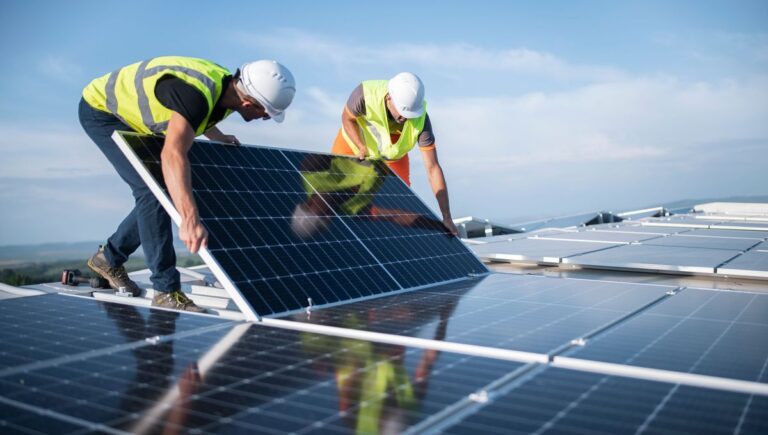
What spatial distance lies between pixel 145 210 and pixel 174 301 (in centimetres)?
71

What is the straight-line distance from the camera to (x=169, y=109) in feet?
16.7

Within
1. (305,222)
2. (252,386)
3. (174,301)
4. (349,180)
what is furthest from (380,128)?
(252,386)

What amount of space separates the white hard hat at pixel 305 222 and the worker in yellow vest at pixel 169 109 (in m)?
0.84

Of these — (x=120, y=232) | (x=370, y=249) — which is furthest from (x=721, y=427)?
(x=120, y=232)

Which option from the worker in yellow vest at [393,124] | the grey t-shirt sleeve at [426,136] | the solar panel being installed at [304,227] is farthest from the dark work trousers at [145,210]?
the grey t-shirt sleeve at [426,136]

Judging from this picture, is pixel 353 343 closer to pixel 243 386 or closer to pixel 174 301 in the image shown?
pixel 243 386

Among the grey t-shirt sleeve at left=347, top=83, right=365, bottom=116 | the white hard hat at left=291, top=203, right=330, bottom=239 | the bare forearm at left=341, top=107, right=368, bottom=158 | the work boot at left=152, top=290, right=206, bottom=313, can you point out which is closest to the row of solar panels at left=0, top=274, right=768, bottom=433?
the work boot at left=152, top=290, right=206, bottom=313

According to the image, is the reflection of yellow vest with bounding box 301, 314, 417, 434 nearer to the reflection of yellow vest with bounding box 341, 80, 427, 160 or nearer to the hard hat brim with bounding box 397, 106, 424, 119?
the hard hat brim with bounding box 397, 106, 424, 119

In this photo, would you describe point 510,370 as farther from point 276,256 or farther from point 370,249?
point 370,249

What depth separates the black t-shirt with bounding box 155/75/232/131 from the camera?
4824 mm

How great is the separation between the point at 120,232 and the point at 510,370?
379cm

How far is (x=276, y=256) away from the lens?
5262mm

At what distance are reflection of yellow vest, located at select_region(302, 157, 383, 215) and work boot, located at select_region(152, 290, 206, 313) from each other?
155 cm

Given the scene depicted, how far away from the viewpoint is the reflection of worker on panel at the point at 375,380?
2689 millimetres
